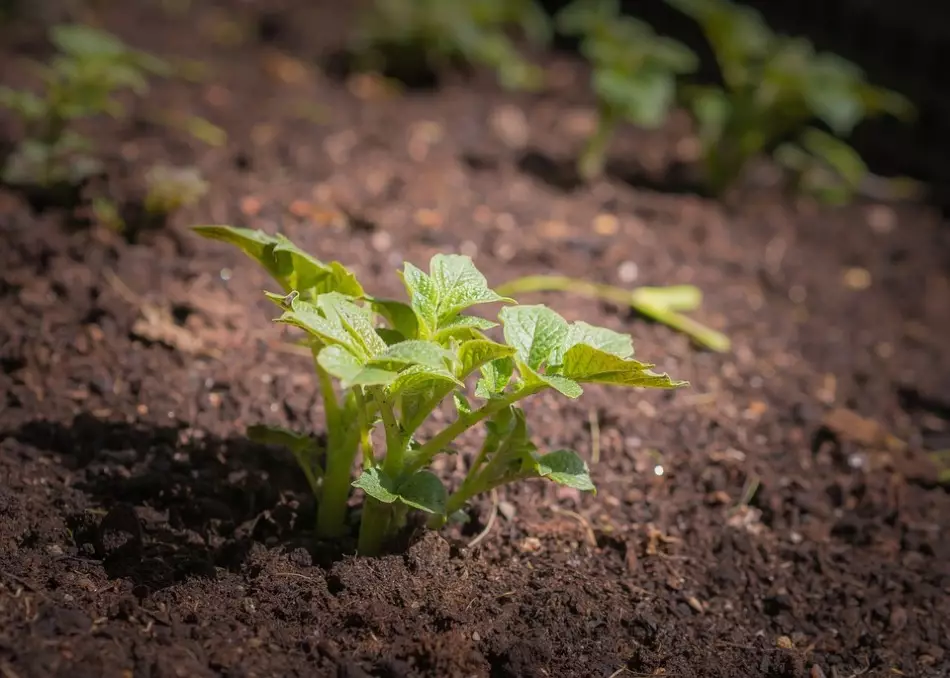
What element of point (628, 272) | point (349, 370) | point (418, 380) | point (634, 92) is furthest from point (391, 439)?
point (634, 92)

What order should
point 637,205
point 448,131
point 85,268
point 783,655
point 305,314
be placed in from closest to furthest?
point 305,314, point 783,655, point 85,268, point 637,205, point 448,131

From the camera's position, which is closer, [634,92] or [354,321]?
[354,321]

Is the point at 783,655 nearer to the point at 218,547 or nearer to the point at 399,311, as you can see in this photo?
the point at 399,311

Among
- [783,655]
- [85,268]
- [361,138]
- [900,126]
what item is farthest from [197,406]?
[900,126]

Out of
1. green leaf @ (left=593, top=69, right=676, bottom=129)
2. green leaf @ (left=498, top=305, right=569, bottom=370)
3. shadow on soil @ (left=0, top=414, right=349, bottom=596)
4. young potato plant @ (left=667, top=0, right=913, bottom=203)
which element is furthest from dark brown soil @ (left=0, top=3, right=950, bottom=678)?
green leaf @ (left=498, top=305, right=569, bottom=370)

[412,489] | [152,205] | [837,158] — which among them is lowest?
[152,205]

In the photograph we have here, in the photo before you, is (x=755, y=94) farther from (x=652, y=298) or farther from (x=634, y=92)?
(x=652, y=298)
